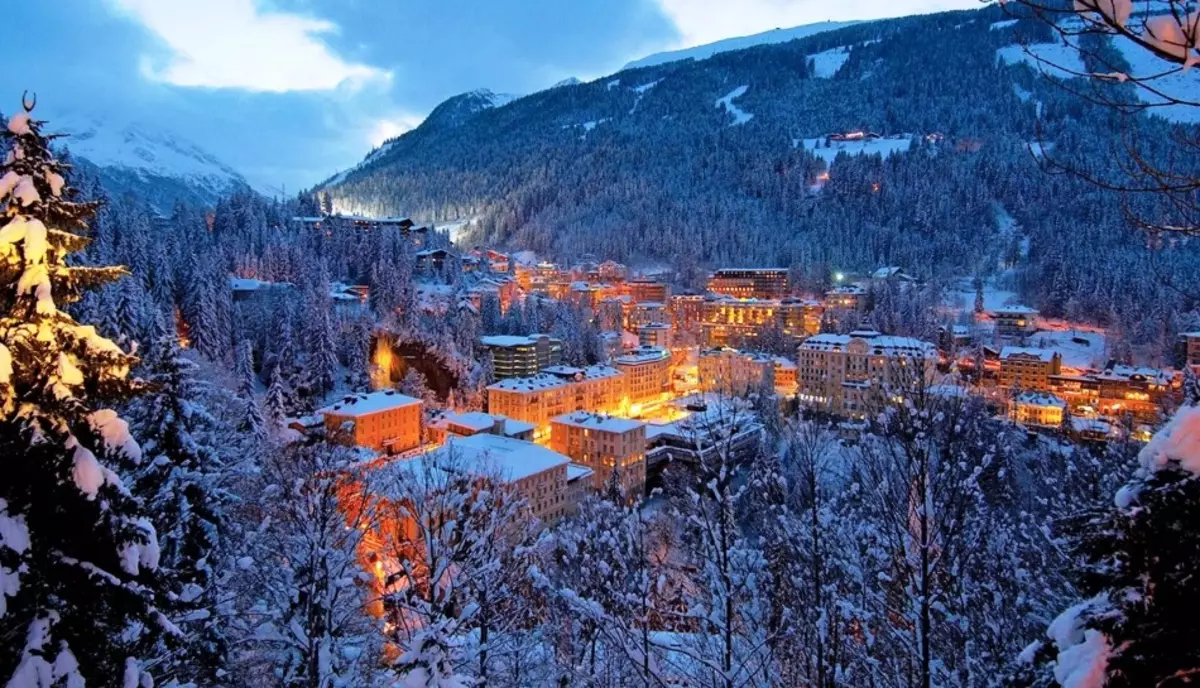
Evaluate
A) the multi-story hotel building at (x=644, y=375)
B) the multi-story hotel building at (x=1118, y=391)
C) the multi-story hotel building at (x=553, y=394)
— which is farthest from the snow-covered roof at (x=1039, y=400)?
the multi-story hotel building at (x=553, y=394)

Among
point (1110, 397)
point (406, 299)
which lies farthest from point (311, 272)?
point (1110, 397)

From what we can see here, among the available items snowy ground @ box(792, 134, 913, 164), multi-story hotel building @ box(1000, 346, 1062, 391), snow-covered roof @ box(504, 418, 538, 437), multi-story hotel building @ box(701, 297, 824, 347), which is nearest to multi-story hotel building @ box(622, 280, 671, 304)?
multi-story hotel building @ box(701, 297, 824, 347)

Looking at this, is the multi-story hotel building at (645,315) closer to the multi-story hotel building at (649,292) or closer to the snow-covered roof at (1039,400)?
the multi-story hotel building at (649,292)

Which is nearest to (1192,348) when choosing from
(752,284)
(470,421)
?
(752,284)

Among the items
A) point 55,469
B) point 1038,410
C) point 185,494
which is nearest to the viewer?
point 55,469

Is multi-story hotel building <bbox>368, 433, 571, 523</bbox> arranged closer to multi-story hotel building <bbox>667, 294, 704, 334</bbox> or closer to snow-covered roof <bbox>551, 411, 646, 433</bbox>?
snow-covered roof <bbox>551, 411, 646, 433</bbox>

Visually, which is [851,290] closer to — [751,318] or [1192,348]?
[751,318]
